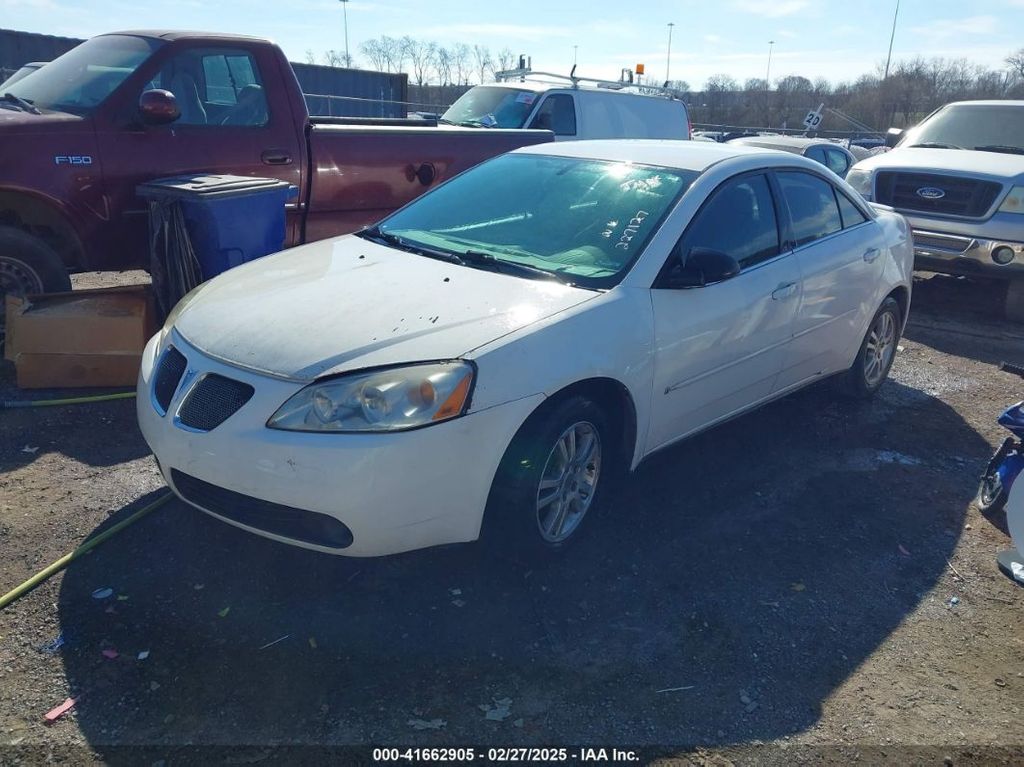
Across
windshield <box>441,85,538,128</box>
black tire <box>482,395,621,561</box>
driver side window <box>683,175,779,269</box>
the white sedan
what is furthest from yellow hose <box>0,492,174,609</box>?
windshield <box>441,85,538,128</box>

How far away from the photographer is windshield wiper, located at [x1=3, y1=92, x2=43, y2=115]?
5.43 meters

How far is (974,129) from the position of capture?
9625 mm

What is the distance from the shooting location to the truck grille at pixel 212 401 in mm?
3018

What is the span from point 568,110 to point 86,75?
22.3ft

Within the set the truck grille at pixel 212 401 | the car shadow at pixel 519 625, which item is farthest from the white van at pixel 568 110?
the truck grille at pixel 212 401

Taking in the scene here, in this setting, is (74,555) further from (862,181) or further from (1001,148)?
(1001,148)

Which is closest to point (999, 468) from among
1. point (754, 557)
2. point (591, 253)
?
point (754, 557)

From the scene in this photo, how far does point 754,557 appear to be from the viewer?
3736mm

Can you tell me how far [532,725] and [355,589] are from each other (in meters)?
0.99

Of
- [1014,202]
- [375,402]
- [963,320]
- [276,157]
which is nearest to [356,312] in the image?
[375,402]

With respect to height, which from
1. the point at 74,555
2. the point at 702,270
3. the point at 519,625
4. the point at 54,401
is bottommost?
the point at 519,625

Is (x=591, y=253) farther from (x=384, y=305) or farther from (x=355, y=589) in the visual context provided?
(x=355, y=589)

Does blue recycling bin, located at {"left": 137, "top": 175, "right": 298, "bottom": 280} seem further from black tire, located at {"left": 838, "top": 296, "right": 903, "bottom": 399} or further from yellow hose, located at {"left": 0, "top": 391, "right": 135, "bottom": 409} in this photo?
black tire, located at {"left": 838, "top": 296, "right": 903, "bottom": 399}

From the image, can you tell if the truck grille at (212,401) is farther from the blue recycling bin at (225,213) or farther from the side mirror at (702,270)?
the blue recycling bin at (225,213)
